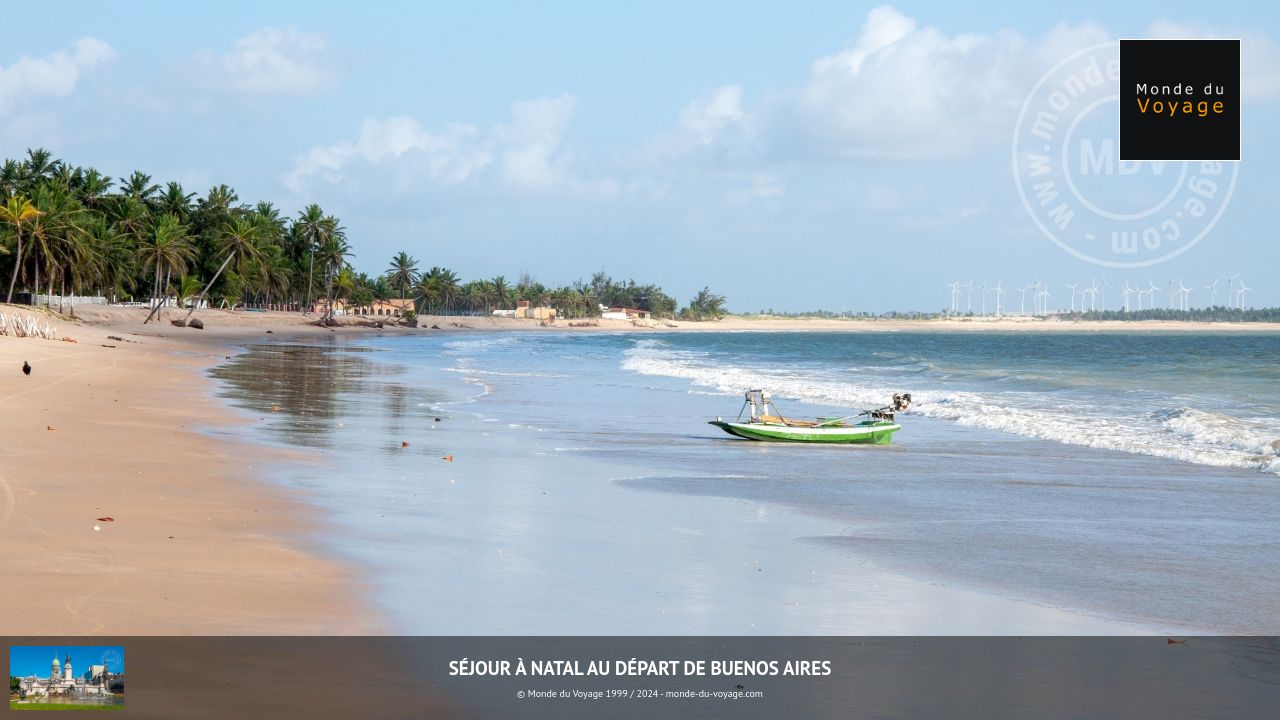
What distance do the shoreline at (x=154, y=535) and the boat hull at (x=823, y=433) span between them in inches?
367

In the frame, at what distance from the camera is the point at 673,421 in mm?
26391

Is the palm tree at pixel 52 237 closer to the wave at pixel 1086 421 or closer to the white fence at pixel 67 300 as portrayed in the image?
the white fence at pixel 67 300

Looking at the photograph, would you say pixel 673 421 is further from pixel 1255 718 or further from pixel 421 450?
pixel 1255 718

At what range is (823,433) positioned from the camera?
874 inches

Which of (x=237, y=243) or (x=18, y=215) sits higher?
(x=237, y=243)

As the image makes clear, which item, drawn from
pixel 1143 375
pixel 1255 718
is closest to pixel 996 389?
pixel 1143 375

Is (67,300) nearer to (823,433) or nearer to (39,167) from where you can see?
(39,167)

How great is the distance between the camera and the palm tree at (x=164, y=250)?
3575 inches

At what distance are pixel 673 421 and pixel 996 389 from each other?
62.0 feet

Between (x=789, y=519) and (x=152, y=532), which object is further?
(x=789, y=519)

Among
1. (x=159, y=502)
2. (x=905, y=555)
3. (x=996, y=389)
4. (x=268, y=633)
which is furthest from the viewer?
(x=996, y=389)

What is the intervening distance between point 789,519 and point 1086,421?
16.6m

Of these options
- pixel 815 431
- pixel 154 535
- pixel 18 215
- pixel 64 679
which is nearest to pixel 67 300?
pixel 18 215

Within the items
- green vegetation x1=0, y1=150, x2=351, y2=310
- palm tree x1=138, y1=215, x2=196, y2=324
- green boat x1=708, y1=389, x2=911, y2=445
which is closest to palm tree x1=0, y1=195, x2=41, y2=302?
green vegetation x1=0, y1=150, x2=351, y2=310
